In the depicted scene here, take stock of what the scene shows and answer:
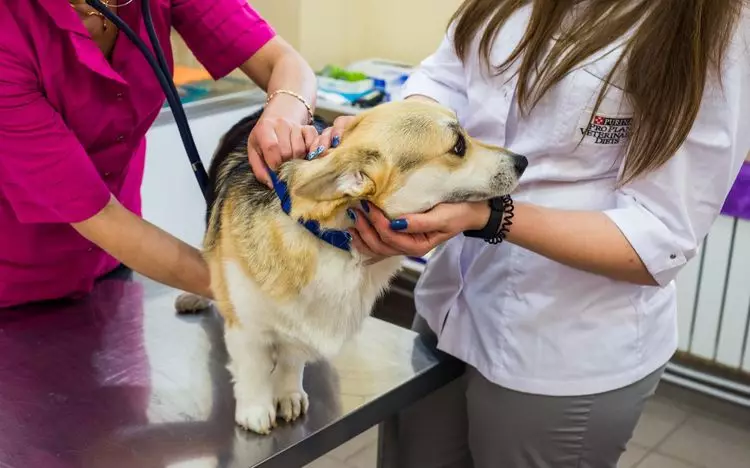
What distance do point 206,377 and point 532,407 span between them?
0.51 m

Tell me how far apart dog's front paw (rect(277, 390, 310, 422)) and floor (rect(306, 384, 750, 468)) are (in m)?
1.31

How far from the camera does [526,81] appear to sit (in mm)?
1176

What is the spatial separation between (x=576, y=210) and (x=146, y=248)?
0.62 metres

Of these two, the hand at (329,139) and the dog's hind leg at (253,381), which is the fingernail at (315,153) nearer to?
the hand at (329,139)

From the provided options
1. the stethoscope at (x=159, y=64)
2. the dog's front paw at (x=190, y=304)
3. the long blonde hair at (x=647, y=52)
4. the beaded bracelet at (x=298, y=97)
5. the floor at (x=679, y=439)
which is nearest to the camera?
the long blonde hair at (x=647, y=52)

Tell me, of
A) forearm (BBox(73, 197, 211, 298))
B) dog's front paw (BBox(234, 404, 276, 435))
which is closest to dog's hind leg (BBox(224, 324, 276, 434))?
dog's front paw (BBox(234, 404, 276, 435))

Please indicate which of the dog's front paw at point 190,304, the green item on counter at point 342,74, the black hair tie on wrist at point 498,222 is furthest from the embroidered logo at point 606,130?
the green item on counter at point 342,74

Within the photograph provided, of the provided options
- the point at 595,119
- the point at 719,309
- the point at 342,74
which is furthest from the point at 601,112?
the point at 342,74

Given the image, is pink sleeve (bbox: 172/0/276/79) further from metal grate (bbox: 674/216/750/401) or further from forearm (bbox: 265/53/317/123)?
metal grate (bbox: 674/216/750/401)

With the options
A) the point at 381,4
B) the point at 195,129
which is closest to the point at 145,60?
the point at 195,129

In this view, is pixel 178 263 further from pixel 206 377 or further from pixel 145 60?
pixel 145 60

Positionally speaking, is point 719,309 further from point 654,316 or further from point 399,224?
point 399,224

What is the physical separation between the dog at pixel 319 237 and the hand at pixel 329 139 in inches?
0.5

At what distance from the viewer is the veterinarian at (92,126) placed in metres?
1.19
